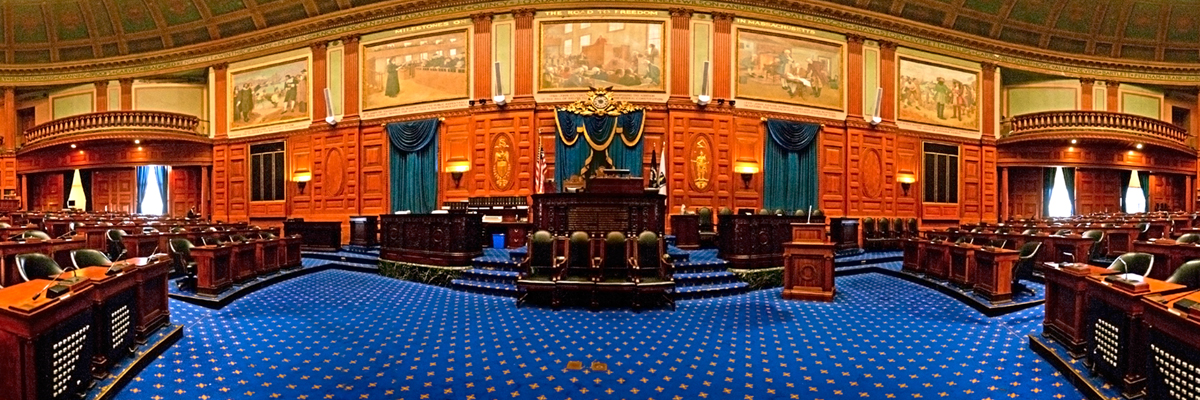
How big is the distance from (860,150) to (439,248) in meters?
10.4

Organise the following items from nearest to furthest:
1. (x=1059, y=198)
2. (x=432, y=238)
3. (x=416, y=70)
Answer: (x=432, y=238) → (x=416, y=70) → (x=1059, y=198)

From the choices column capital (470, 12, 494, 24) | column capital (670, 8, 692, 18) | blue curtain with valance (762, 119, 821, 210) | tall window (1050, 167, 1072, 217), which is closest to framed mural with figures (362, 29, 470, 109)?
column capital (470, 12, 494, 24)

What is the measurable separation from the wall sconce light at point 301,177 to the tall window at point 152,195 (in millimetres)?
5173

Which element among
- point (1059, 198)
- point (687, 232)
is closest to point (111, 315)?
point (687, 232)

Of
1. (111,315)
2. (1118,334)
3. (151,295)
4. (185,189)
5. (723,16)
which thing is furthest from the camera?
(185,189)

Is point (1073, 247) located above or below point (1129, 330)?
above

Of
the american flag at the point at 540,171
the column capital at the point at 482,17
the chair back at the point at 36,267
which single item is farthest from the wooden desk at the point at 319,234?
the chair back at the point at 36,267

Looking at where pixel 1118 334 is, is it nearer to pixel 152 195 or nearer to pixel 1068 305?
pixel 1068 305

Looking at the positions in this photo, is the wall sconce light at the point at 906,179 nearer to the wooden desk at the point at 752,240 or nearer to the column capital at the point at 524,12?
the wooden desk at the point at 752,240

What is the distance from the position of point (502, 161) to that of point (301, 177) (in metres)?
5.86

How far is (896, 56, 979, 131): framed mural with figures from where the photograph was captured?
44.2 ft

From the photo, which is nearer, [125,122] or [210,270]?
[210,270]

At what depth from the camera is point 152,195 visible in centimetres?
1530

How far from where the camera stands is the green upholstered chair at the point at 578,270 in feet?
18.9
